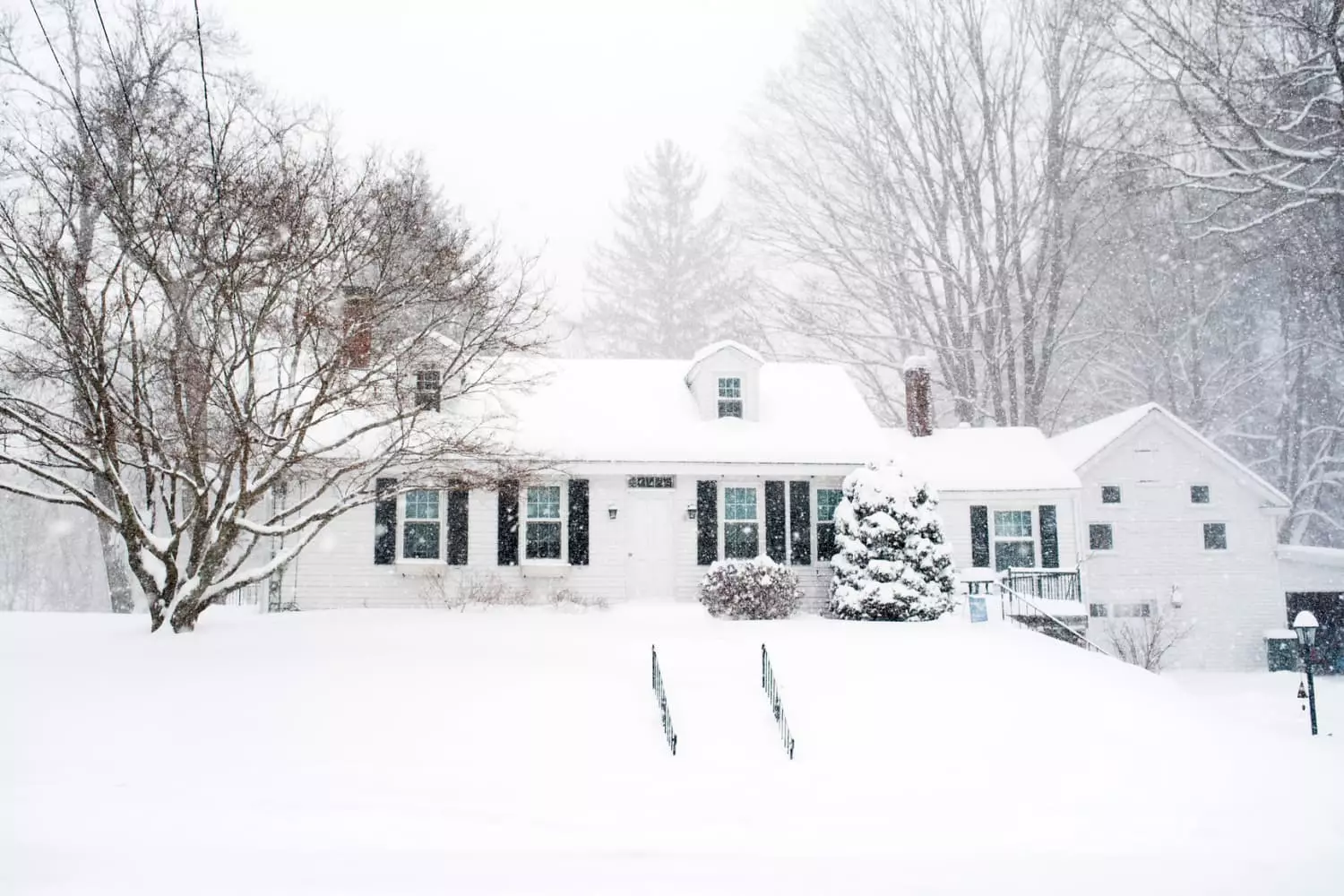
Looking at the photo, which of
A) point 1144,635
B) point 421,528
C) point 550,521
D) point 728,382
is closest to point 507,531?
point 550,521

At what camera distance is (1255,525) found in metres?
22.9

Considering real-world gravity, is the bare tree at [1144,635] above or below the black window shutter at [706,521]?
below

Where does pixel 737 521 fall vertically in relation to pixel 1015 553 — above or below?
above

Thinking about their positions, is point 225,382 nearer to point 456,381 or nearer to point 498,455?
point 498,455

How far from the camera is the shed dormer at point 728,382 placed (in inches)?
779

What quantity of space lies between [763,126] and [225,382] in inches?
925

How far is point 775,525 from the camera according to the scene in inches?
740

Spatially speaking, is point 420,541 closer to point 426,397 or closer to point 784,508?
point 426,397


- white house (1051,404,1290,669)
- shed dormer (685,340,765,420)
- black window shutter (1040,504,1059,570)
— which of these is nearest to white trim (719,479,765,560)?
shed dormer (685,340,765,420)

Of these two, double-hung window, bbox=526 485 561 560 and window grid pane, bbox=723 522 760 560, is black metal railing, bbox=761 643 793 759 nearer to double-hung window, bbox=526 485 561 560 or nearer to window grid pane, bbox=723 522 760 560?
window grid pane, bbox=723 522 760 560

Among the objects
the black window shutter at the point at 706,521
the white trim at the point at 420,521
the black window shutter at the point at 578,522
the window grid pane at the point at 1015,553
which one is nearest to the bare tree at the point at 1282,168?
the window grid pane at the point at 1015,553

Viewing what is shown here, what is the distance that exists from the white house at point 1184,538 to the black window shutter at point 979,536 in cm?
279

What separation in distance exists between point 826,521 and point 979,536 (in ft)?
15.2

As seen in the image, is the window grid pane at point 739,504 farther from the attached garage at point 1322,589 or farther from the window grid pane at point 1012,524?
the attached garage at point 1322,589
